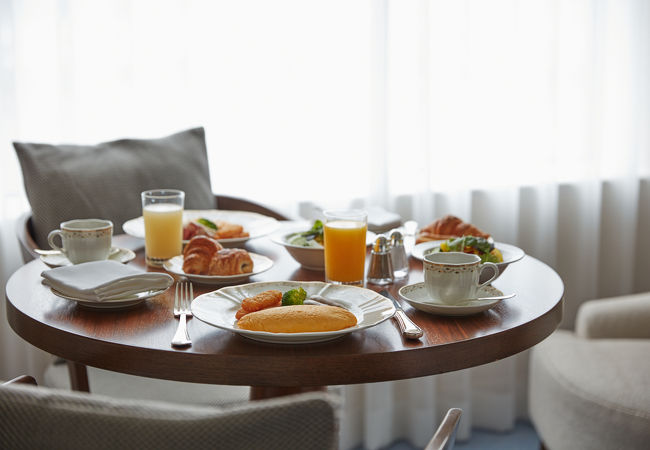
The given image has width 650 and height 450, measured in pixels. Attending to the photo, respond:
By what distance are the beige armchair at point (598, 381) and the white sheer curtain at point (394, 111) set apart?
642mm

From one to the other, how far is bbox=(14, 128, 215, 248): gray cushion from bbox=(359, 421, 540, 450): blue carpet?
4.58 ft

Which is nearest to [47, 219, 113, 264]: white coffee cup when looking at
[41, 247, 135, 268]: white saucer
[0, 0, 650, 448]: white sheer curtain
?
[41, 247, 135, 268]: white saucer

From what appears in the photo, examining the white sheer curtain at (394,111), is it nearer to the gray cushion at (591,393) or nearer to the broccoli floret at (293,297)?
the gray cushion at (591,393)

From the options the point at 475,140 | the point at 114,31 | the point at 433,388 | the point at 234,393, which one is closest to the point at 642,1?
the point at 475,140

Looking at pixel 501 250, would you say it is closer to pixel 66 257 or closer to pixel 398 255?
pixel 398 255

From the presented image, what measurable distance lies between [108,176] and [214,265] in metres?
0.83

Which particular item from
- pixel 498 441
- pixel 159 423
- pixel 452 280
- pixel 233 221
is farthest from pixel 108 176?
pixel 498 441

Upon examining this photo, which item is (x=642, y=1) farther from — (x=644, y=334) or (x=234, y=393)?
(x=234, y=393)

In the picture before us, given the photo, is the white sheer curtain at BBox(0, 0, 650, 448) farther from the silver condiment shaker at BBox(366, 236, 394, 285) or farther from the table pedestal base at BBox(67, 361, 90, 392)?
the silver condiment shaker at BBox(366, 236, 394, 285)

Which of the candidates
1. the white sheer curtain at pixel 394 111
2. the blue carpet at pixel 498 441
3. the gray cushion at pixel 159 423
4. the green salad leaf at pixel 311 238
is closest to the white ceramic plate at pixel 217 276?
the green salad leaf at pixel 311 238

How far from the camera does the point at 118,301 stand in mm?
1287

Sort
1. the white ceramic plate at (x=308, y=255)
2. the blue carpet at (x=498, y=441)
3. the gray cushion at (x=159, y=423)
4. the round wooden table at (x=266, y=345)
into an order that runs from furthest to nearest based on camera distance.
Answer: the blue carpet at (x=498, y=441)
the white ceramic plate at (x=308, y=255)
the round wooden table at (x=266, y=345)
the gray cushion at (x=159, y=423)

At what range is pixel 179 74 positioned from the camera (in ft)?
8.11

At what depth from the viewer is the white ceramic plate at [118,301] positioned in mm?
1291
